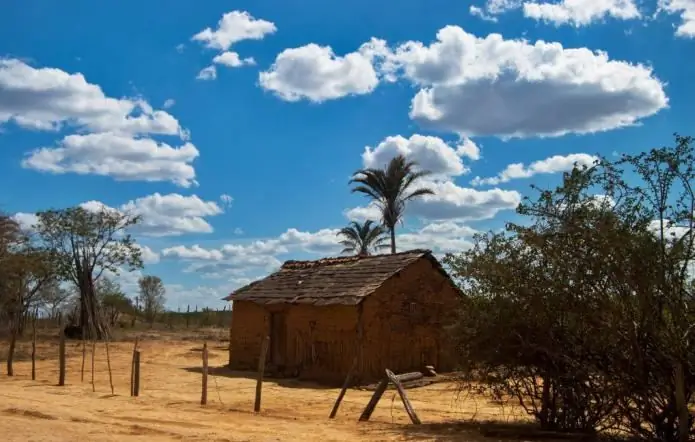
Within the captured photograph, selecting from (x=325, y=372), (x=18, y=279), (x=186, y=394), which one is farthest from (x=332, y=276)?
(x=18, y=279)

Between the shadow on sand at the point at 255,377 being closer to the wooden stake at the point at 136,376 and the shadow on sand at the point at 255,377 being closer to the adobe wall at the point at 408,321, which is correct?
the adobe wall at the point at 408,321

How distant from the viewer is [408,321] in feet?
71.0

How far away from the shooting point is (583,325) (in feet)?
36.1

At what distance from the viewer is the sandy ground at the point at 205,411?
10.9 metres

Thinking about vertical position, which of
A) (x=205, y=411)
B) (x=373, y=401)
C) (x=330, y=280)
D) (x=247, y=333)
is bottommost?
(x=205, y=411)

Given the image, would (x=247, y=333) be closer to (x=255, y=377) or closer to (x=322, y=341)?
(x=255, y=377)

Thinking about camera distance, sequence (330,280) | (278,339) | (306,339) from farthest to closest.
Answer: (278,339) → (330,280) → (306,339)

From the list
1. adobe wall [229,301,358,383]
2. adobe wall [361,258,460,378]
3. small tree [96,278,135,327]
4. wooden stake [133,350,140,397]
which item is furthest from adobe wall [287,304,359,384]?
small tree [96,278,135,327]

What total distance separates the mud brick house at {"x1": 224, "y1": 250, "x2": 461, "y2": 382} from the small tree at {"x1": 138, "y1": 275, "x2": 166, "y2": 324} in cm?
3739

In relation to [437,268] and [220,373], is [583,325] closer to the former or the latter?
[437,268]

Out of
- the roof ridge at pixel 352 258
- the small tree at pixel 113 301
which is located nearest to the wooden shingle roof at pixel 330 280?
the roof ridge at pixel 352 258

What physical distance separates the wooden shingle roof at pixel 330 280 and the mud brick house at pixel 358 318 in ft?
0.13

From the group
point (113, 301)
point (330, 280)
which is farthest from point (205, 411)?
point (113, 301)

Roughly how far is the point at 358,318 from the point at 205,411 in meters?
7.03
